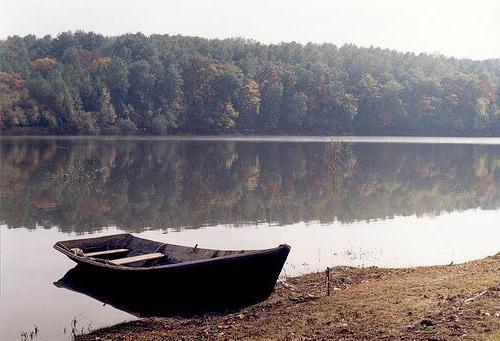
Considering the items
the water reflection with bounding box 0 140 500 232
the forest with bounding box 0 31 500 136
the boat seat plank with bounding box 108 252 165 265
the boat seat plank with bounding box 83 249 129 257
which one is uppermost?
the forest with bounding box 0 31 500 136

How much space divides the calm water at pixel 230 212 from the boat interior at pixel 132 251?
1084mm

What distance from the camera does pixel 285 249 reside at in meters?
13.3

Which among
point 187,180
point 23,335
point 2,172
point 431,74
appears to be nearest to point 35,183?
point 2,172

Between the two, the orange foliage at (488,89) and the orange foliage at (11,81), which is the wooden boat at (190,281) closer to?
the orange foliage at (11,81)

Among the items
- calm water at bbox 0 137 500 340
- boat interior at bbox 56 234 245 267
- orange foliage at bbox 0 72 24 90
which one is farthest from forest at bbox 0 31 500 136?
boat interior at bbox 56 234 245 267

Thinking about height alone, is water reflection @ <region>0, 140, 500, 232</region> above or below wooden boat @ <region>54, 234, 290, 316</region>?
below

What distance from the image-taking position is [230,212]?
29.7 m

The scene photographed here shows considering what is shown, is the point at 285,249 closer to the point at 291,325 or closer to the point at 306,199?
the point at 291,325

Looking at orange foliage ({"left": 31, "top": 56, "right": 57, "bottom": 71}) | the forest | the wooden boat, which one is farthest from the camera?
orange foliage ({"left": 31, "top": 56, "right": 57, "bottom": 71})

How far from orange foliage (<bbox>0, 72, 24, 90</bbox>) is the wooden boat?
8920 cm

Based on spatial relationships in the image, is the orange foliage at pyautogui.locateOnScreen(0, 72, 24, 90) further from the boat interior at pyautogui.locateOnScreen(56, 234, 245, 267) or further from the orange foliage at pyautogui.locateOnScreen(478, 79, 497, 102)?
the orange foliage at pyautogui.locateOnScreen(478, 79, 497, 102)

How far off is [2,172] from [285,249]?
35677 millimetres

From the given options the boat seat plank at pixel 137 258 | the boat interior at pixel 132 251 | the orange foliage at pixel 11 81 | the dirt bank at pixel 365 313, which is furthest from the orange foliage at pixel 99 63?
the dirt bank at pixel 365 313

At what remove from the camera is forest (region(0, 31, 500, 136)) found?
99.0m
